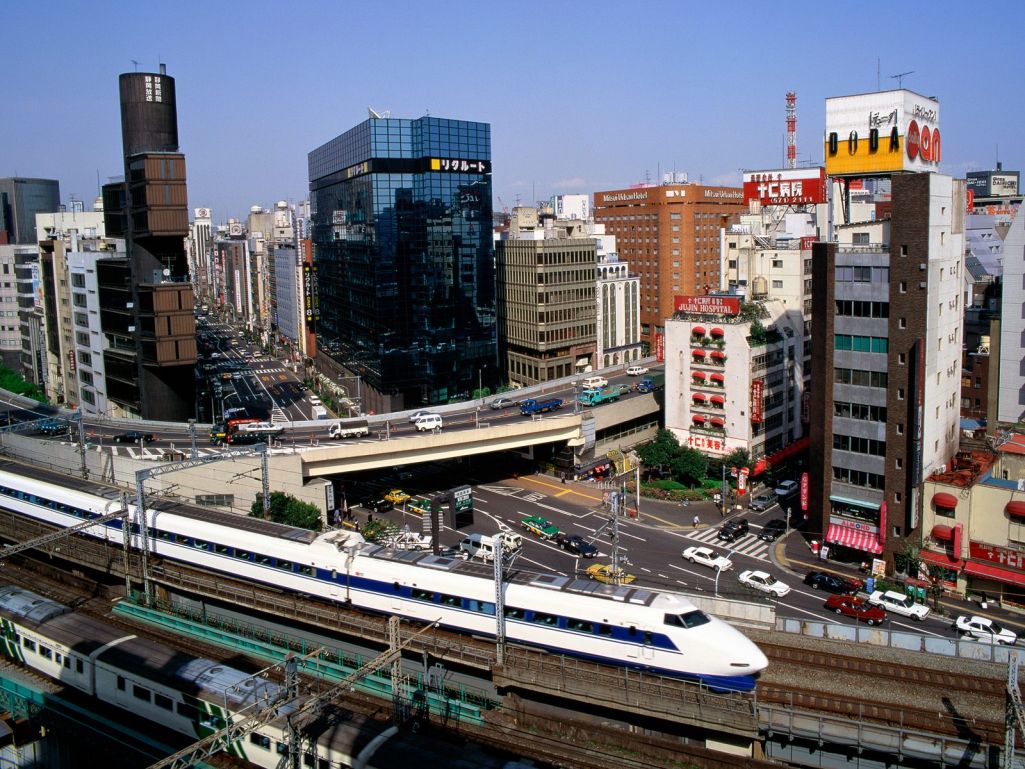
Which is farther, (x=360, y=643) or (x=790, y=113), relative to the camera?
(x=790, y=113)

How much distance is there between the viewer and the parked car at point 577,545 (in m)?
51.7

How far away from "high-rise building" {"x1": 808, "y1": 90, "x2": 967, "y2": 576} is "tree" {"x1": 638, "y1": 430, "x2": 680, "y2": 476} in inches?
584

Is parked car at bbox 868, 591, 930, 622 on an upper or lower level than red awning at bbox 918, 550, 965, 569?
lower

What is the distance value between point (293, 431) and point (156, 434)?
10.8 m

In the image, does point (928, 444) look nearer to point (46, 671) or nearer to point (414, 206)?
point (46, 671)

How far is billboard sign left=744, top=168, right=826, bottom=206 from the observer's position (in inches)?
3297

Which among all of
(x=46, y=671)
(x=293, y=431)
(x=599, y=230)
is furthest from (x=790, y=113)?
(x=46, y=671)

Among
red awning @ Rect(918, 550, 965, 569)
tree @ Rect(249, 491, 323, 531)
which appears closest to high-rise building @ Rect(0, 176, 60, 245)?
tree @ Rect(249, 491, 323, 531)

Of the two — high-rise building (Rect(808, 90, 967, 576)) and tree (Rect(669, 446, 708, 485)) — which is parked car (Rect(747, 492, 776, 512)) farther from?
high-rise building (Rect(808, 90, 967, 576))

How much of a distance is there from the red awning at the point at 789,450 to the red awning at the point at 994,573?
878 inches

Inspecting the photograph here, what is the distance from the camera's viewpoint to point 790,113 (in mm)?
106188

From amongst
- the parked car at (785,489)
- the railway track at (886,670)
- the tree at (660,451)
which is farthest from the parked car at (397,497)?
the railway track at (886,670)

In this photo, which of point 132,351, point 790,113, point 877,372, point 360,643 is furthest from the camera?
point 790,113

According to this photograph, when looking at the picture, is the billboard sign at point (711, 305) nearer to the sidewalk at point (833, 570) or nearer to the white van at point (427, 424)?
the sidewalk at point (833, 570)
